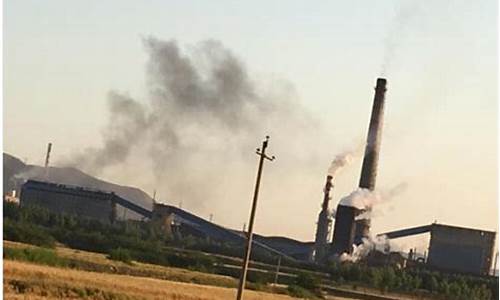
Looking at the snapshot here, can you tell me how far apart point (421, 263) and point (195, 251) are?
Result: 14327mm

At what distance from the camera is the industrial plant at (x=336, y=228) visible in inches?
1539

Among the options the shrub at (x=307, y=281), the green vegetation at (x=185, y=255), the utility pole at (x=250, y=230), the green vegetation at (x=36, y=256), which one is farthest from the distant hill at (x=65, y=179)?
the utility pole at (x=250, y=230)

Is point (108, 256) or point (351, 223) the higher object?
point (351, 223)

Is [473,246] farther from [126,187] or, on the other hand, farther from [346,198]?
[126,187]

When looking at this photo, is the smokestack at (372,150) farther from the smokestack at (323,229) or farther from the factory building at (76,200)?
the factory building at (76,200)

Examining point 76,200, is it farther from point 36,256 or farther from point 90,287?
point 90,287

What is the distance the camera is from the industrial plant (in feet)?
128

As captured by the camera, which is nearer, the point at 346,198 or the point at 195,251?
the point at 195,251

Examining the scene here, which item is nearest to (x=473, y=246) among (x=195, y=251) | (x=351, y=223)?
(x=351, y=223)

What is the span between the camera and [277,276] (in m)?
28.6

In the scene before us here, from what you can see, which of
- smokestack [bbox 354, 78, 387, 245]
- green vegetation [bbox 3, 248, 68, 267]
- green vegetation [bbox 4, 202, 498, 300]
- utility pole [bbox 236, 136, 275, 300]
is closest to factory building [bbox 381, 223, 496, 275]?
smokestack [bbox 354, 78, 387, 245]

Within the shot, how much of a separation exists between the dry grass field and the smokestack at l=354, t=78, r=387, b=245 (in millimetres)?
18614

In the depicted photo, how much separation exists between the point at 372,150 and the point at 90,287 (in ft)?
82.5

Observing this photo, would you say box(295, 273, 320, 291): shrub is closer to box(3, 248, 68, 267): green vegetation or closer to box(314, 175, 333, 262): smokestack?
box(3, 248, 68, 267): green vegetation
